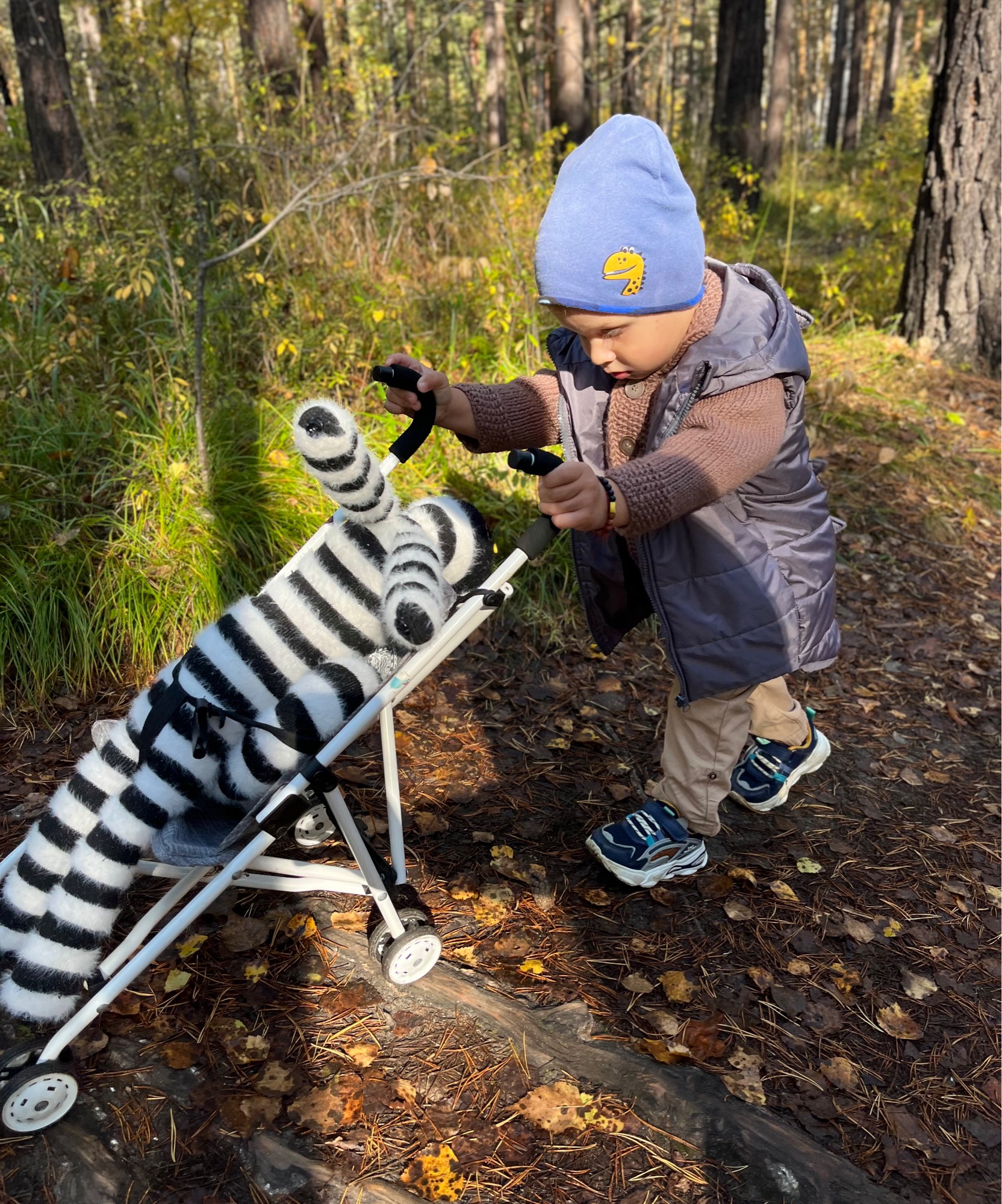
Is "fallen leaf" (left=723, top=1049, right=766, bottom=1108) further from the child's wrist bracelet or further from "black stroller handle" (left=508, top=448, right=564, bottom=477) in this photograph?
"black stroller handle" (left=508, top=448, right=564, bottom=477)

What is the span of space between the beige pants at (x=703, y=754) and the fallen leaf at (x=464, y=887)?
621mm

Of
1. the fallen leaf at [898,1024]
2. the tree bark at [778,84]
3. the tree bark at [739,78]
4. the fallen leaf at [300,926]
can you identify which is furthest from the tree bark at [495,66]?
the fallen leaf at [898,1024]

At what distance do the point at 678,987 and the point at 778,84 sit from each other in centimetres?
1796

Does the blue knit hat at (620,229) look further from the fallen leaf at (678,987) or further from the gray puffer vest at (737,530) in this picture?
the fallen leaf at (678,987)

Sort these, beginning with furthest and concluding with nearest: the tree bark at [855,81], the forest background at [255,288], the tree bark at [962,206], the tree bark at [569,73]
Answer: the tree bark at [855,81] < the tree bark at [569,73] < the tree bark at [962,206] < the forest background at [255,288]

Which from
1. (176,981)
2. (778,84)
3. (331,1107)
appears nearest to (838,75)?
(778,84)

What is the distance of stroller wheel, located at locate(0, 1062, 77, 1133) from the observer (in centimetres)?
179

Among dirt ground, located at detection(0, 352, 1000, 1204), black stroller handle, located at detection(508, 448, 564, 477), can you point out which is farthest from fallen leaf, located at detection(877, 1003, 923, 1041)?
black stroller handle, located at detection(508, 448, 564, 477)

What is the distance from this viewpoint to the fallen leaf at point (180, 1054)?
2.01m

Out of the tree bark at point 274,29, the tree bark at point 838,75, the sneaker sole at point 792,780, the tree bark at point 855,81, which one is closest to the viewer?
the sneaker sole at point 792,780

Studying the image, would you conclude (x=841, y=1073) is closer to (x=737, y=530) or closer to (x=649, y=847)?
(x=649, y=847)

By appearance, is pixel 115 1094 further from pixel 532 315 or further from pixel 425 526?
pixel 532 315

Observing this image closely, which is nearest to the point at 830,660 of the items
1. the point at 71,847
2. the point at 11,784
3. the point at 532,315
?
the point at 71,847

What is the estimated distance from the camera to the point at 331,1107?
6.38 feet
